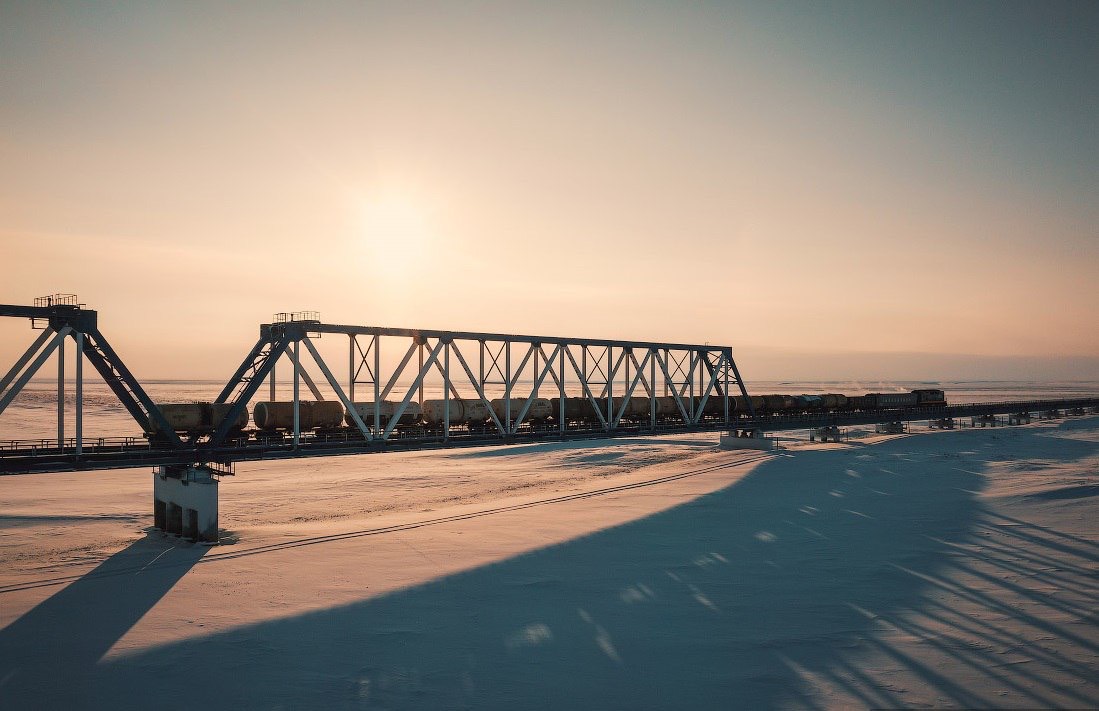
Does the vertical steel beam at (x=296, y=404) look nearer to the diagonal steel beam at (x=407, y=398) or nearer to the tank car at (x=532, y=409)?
the diagonal steel beam at (x=407, y=398)

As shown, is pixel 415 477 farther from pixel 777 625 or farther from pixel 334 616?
pixel 777 625

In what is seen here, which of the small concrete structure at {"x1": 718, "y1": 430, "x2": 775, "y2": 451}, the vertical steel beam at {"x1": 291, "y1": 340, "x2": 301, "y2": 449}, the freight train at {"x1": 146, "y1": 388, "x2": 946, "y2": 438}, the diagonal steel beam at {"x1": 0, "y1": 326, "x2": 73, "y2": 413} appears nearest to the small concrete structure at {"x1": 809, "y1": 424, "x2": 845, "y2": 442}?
the freight train at {"x1": 146, "y1": 388, "x2": 946, "y2": 438}

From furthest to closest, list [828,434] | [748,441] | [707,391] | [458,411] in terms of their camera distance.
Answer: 1. [828,434]
2. [748,441]
3. [707,391]
4. [458,411]

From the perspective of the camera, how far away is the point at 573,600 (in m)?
24.1

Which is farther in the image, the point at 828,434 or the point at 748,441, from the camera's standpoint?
the point at 828,434

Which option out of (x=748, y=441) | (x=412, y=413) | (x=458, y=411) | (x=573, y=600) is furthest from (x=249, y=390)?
(x=748, y=441)

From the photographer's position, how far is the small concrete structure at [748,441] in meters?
74.3

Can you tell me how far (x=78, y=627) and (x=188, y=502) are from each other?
1459cm

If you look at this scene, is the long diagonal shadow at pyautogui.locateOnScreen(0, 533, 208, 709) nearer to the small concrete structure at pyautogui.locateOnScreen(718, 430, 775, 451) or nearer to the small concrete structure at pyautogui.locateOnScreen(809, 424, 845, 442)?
the small concrete structure at pyautogui.locateOnScreen(718, 430, 775, 451)

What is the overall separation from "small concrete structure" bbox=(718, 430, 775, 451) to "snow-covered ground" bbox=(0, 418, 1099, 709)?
2628 cm

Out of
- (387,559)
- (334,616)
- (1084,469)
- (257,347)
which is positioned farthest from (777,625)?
(1084,469)

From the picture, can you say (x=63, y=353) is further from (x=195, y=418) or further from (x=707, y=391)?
(x=707, y=391)

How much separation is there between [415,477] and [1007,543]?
4478cm

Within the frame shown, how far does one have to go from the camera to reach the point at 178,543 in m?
35.8
